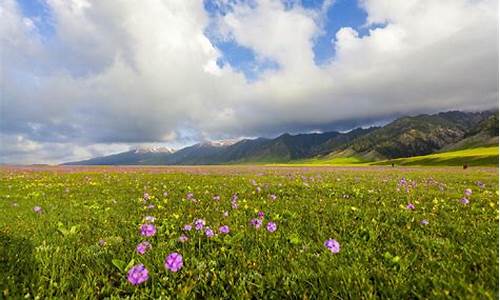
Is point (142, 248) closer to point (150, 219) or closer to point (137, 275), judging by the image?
point (137, 275)

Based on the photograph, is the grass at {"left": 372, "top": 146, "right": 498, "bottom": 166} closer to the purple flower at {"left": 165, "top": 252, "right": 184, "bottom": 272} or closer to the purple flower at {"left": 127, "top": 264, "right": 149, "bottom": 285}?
the purple flower at {"left": 165, "top": 252, "right": 184, "bottom": 272}

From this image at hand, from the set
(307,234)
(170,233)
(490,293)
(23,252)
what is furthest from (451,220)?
(23,252)

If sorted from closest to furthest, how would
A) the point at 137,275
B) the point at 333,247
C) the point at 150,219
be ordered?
1. the point at 137,275
2. the point at 333,247
3. the point at 150,219

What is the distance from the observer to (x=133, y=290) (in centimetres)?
345

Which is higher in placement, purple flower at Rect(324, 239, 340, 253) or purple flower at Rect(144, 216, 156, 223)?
purple flower at Rect(144, 216, 156, 223)

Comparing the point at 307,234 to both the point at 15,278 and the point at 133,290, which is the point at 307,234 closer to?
the point at 133,290

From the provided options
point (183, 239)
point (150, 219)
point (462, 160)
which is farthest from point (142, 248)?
point (462, 160)

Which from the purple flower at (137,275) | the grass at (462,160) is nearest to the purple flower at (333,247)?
the purple flower at (137,275)

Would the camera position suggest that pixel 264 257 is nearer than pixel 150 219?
Yes

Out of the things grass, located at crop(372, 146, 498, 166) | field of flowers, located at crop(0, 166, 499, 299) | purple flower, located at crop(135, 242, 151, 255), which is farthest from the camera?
grass, located at crop(372, 146, 498, 166)

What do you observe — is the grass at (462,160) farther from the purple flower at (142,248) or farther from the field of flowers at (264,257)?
the purple flower at (142,248)

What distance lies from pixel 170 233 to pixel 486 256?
217 inches

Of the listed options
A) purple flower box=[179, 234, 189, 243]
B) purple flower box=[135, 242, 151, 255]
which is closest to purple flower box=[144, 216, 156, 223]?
purple flower box=[179, 234, 189, 243]

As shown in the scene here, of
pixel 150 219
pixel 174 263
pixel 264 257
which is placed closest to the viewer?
pixel 174 263
